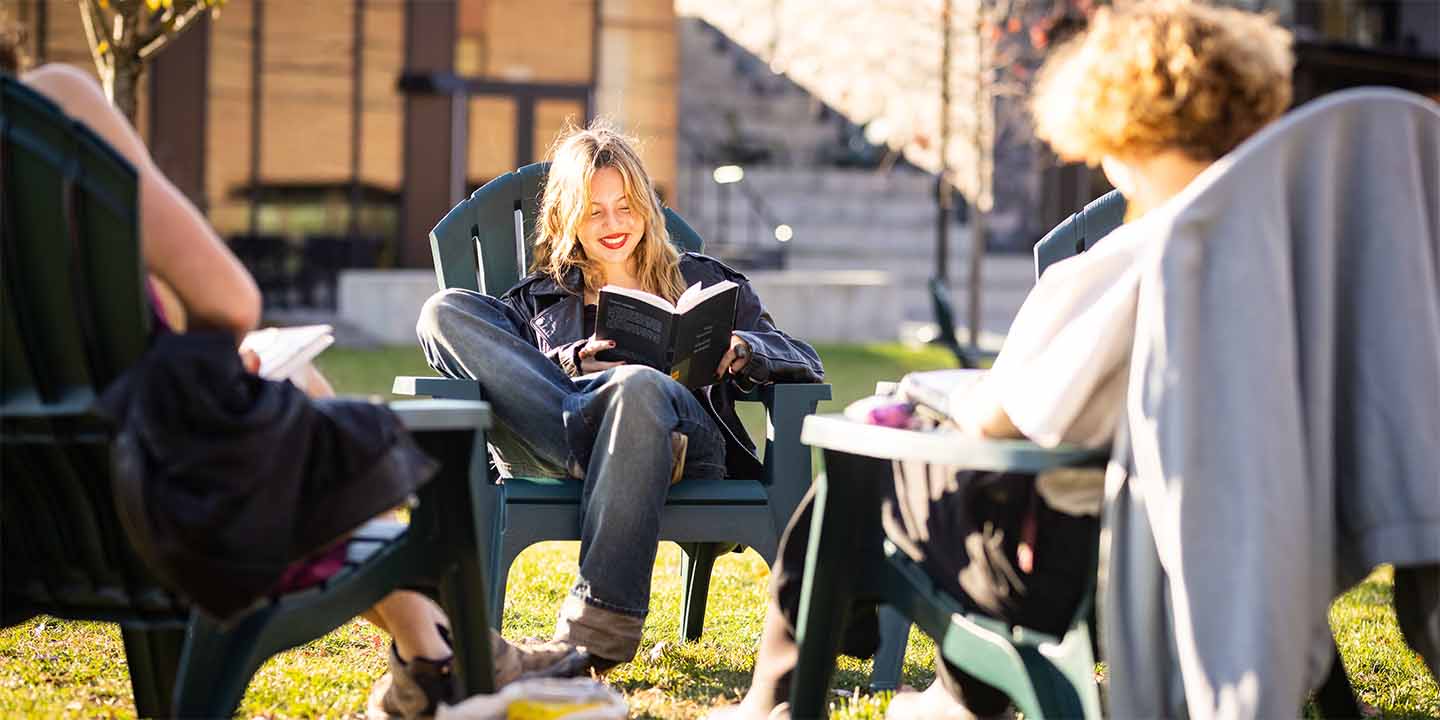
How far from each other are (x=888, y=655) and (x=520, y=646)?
70cm

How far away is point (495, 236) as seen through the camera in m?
3.92

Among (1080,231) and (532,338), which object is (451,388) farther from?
(1080,231)

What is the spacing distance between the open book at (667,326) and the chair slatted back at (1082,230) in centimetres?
75

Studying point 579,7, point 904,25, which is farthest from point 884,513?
point 579,7

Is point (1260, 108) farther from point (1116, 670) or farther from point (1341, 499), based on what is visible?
point (1116, 670)

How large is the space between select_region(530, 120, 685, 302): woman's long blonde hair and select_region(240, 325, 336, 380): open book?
1063 millimetres

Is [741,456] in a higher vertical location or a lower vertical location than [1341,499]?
lower

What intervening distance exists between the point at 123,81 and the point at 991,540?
448cm

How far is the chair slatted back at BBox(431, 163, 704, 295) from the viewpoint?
3.82 metres

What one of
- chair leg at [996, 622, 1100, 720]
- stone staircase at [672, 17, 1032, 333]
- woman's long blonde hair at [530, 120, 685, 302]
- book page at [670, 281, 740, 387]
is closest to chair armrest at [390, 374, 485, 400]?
book page at [670, 281, 740, 387]

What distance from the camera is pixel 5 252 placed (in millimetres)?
2016

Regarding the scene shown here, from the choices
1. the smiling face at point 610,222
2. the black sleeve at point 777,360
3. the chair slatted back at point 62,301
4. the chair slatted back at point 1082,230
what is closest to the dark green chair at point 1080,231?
the chair slatted back at point 1082,230

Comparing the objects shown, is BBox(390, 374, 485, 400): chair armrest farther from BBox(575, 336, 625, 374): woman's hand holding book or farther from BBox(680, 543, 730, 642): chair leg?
BBox(680, 543, 730, 642): chair leg

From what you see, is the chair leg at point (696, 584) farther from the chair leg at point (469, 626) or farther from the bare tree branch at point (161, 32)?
the bare tree branch at point (161, 32)
